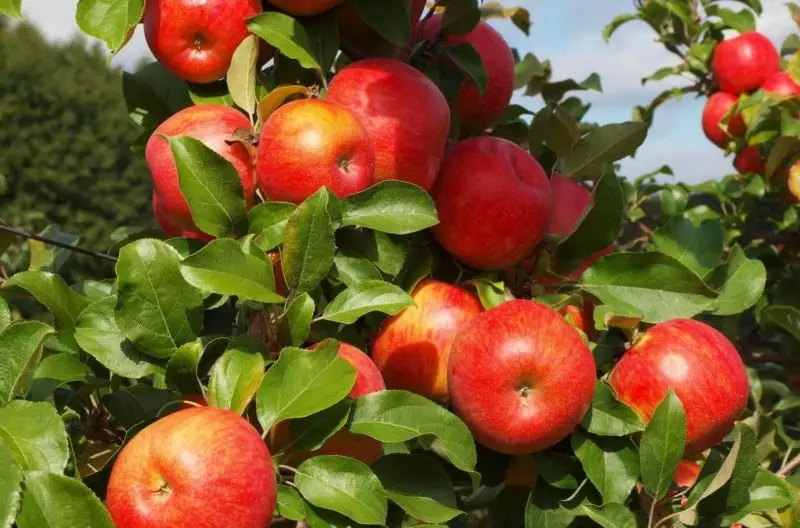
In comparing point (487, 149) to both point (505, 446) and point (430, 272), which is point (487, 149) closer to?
point (430, 272)

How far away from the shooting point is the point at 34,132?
1027 cm

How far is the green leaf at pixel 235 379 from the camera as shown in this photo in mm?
735

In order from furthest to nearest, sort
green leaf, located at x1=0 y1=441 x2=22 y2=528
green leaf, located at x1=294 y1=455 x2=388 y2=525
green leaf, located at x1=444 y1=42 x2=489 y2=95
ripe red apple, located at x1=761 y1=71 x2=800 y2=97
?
ripe red apple, located at x1=761 y1=71 x2=800 y2=97 → green leaf, located at x1=444 y1=42 x2=489 y2=95 → green leaf, located at x1=294 y1=455 x2=388 y2=525 → green leaf, located at x1=0 y1=441 x2=22 y2=528

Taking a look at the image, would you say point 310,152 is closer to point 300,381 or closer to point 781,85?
point 300,381

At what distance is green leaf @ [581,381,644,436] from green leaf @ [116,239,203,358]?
44cm

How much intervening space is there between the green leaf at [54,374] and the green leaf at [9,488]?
0.77ft

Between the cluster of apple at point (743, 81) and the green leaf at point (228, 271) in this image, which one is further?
the cluster of apple at point (743, 81)

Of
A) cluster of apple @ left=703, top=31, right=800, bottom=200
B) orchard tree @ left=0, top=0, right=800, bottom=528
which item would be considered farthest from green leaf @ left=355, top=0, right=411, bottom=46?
cluster of apple @ left=703, top=31, right=800, bottom=200

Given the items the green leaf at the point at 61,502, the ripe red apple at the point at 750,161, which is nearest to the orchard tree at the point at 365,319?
the green leaf at the point at 61,502

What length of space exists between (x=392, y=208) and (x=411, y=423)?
225 mm

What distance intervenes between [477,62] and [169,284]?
19.5 inches

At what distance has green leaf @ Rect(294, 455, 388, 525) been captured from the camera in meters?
0.71

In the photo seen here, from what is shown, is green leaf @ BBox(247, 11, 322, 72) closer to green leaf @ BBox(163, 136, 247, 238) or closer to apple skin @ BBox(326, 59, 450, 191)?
apple skin @ BBox(326, 59, 450, 191)

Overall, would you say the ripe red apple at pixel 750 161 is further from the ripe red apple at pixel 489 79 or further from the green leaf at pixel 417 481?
the green leaf at pixel 417 481
